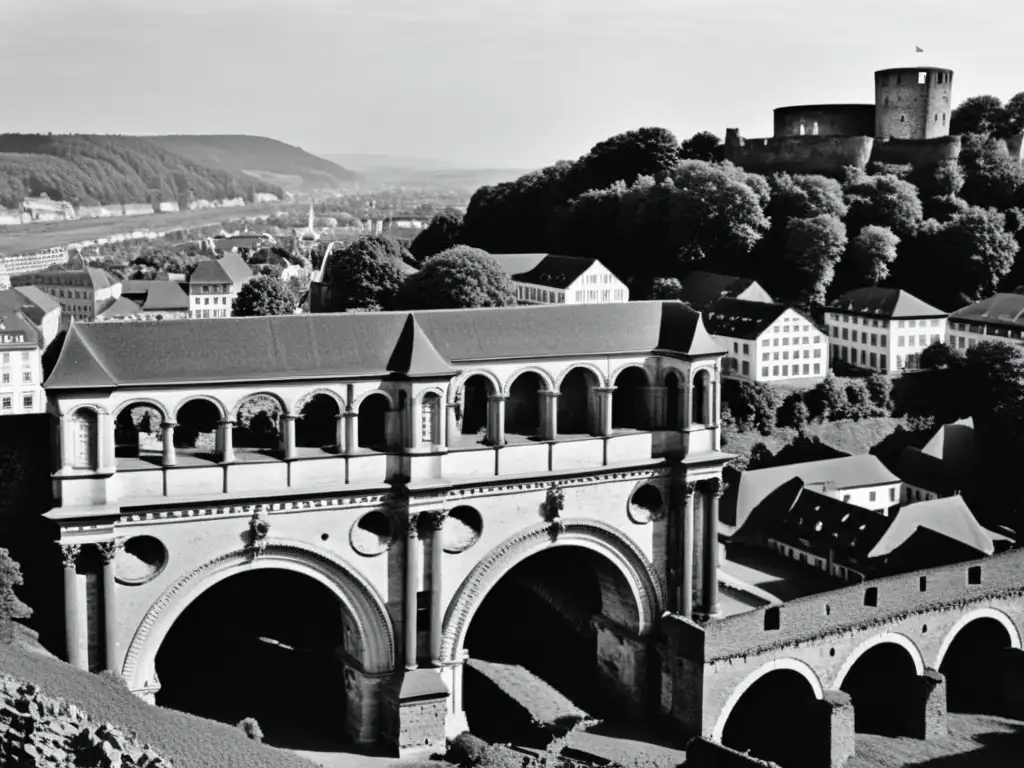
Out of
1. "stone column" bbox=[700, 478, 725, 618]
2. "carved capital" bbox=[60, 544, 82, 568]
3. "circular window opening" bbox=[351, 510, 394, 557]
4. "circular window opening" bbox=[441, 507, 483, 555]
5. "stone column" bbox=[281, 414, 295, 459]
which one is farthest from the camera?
"stone column" bbox=[700, 478, 725, 618]

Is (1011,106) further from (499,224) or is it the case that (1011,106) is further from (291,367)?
(291,367)

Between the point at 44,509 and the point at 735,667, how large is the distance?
19387mm

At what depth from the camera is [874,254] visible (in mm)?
94062

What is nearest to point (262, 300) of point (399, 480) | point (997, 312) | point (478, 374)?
point (997, 312)

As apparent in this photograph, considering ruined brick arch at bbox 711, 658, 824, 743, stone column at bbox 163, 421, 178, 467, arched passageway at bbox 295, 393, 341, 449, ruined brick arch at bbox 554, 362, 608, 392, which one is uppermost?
ruined brick arch at bbox 554, 362, 608, 392

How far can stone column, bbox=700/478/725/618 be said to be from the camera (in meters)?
43.7

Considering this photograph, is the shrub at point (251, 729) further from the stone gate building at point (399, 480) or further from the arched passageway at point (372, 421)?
the arched passageway at point (372, 421)

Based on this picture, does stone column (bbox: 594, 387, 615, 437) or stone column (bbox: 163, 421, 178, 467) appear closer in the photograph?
stone column (bbox: 163, 421, 178, 467)

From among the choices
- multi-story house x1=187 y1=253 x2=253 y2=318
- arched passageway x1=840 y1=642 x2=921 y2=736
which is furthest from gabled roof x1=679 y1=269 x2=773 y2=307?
multi-story house x1=187 y1=253 x2=253 y2=318

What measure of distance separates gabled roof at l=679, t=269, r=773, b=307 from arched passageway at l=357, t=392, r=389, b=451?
4814 cm

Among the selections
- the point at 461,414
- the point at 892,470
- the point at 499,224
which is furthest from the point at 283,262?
the point at 461,414

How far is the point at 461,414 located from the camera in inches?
1775

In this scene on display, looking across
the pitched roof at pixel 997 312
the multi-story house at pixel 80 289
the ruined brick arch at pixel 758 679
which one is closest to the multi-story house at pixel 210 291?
the multi-story house at pixel 80 289

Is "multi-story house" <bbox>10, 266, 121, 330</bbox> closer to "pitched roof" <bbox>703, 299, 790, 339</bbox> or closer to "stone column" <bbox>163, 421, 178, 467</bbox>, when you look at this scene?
"pitched roof" <bbox>703, 299, 790, 339</bbox>
